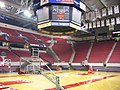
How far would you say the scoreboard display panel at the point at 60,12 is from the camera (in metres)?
5.13

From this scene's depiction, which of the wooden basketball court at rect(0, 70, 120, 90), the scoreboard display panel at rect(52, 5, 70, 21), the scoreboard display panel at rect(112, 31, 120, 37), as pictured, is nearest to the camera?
the scoreboard display panel at rect(52, 5, 70, 21)

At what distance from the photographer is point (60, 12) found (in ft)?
16.9

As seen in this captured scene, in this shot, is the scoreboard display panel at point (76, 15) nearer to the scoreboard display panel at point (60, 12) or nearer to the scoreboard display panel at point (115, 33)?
the scoreboard display panel at point (60, 12)

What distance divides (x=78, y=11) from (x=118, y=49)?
1799cm

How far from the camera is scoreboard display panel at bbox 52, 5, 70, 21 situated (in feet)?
16.8

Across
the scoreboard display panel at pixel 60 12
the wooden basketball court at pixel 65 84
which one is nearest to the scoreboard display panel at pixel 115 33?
the wooden basketball court at pixel 65 84

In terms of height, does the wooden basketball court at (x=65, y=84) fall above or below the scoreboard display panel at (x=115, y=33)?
below

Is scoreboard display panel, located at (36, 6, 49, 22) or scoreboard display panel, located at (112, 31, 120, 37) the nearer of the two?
scoreboard display panel, located at (36, 6, 49, 22)

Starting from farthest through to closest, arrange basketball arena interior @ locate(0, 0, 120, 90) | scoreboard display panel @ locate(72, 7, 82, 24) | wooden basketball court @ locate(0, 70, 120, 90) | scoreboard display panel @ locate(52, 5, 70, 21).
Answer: basketball arena interior @ locate(0, 0, 120, 90) → wooden basketball court @ locate(0, 70, 120, 90) → scoreboard display panel @ locate(72, 7, 82, 24) → scoreboard display panel @ locate(52, 5, 70, 21)

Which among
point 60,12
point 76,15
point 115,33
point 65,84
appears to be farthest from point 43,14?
point 115,33

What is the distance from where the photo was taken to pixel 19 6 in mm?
13891

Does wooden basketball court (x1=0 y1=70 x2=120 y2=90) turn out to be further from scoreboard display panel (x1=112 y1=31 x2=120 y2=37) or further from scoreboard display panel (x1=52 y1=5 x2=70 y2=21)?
scoreboard display panel (x1=112 y1=31 x2=120 y2=37)

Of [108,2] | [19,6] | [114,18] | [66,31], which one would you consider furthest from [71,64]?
[66,31]

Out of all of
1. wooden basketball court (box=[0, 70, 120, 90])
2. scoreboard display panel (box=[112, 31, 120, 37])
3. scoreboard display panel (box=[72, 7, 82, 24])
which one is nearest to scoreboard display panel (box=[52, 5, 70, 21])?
Answer: scoreboard display panel (box=[72, 7, 82, 24])
